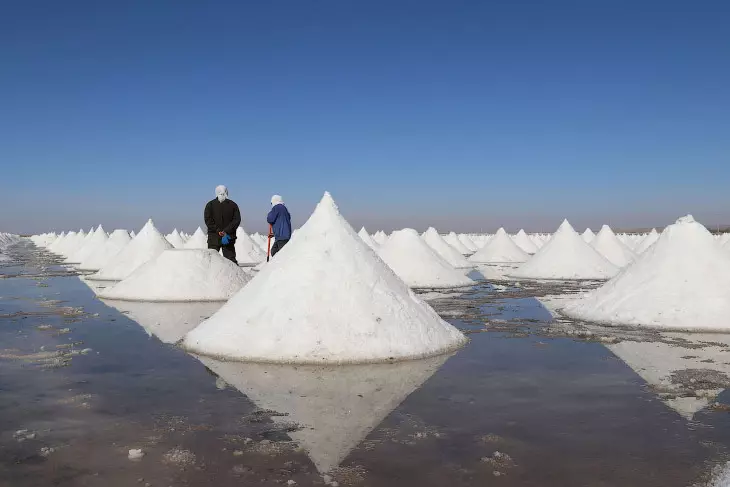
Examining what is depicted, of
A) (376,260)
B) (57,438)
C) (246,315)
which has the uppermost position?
(376,260)

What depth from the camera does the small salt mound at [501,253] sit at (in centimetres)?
3572

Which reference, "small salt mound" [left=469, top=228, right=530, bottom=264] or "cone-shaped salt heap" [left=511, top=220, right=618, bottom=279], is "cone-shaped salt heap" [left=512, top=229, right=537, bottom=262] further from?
"cone-shaped salt heap" [left=511, top=220, right=618, bottom=279]

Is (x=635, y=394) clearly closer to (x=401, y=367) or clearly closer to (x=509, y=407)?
(x=509, y=407)

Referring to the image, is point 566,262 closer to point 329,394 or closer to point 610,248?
point 610,248

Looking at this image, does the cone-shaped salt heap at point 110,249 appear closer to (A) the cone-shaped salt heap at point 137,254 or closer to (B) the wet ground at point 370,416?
(A) the cone-shaped salt heap at point 137,254

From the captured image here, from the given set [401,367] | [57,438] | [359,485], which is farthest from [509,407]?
[57,438]

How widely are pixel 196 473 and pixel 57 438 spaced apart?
50.1 inches

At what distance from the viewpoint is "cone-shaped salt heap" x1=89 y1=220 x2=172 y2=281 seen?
67.9ft

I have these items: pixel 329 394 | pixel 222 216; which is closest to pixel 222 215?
pixel 222 216

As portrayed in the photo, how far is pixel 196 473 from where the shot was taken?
3574 mm

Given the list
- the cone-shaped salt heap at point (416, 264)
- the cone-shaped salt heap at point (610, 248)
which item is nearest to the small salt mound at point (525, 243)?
the cone-shaped salt heap at point (610, 248)

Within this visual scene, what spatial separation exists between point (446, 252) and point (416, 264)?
10226 mm

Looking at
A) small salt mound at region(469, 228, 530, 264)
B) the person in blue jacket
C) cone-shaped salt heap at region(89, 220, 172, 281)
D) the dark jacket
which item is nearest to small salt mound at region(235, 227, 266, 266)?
cone-shaped salt heap at region(89, 220, 172, 281)

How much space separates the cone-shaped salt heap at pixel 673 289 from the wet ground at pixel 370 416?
1358 millimetres
